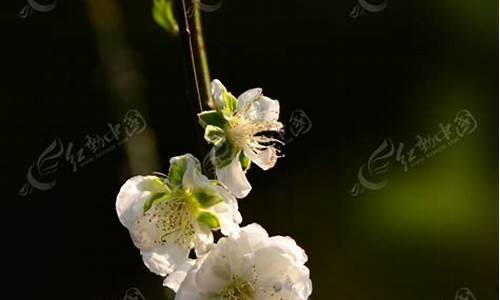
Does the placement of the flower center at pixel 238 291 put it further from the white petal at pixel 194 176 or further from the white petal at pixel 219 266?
the white petal at pixel 194 176

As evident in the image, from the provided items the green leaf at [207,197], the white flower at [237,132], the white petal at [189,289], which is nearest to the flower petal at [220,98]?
the white flower at [237,132]

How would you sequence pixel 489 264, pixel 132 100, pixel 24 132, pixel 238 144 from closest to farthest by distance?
pixel 238 144
pixel 132 100
pixel 489 264
pixel 24 132

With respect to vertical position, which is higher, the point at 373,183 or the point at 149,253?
the point at 149,253

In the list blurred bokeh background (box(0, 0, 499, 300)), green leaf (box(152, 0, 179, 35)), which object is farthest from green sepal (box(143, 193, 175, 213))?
blurred bokeh background (box(0, 0, 499, 300))

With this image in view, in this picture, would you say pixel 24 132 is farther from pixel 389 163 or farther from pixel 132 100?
pixel 389 163

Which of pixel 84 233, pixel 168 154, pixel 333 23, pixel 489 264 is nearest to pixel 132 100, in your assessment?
pixel 168 154

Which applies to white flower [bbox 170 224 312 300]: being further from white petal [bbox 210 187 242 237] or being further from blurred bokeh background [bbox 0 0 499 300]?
blurred bokeh background [bbox 0 0 499 300]

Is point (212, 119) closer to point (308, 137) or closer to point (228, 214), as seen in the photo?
point (228, 214)

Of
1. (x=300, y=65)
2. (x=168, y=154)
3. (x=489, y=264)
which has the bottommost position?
(x=489, y=264)
